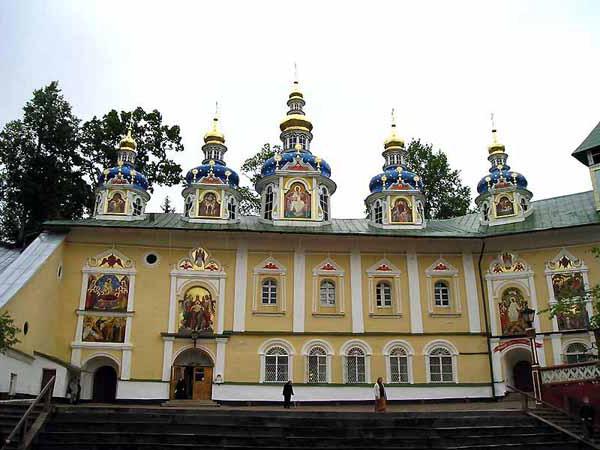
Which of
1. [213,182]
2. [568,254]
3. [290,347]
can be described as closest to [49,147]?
[213,182]

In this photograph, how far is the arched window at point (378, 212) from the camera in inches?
1051

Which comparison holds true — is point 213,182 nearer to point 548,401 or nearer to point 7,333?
point 7,333

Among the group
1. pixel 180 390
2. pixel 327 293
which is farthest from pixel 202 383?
pixel 327 293

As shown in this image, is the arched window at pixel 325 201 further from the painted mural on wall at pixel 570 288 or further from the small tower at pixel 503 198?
the painted mural on wall at pixel 570 288

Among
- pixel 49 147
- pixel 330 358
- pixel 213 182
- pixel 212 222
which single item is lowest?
pixel 330 358

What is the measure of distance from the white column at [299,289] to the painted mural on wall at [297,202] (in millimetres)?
1679

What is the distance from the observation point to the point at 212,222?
24.9 metres

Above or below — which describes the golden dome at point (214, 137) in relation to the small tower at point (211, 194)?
above

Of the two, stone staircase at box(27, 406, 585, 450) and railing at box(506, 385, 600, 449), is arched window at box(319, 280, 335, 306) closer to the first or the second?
railing at box(506, 385, 600, 449)

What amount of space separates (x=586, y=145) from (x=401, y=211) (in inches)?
321

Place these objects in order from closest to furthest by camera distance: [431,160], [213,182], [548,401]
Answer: [548,401] < [213,182] < [431,160]

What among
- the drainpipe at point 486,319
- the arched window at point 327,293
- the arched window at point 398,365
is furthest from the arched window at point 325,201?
the drainpipe at point 486,319

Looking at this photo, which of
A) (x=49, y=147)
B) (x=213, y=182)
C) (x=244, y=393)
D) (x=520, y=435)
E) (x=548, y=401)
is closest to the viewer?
(x=520, y=435)

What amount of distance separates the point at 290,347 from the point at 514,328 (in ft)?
28.4
